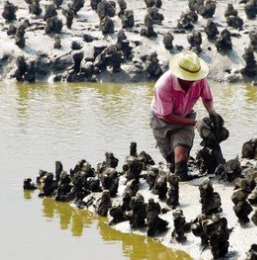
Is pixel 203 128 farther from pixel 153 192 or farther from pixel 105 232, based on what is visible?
pixel 105 232

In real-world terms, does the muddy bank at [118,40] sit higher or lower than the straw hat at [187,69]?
lower

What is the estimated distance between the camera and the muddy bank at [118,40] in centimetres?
2453

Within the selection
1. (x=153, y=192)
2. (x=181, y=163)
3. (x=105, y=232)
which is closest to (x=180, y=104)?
(x=181, y=163)

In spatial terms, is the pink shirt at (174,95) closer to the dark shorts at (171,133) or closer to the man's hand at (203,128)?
the dark shorts at (171,133)

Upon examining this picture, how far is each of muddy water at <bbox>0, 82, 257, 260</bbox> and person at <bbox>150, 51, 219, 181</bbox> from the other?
4.70 ft

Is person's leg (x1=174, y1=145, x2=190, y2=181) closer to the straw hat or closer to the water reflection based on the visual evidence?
the straw hat

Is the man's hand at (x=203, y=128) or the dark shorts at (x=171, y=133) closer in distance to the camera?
the man's hand at (x=203, y=128)

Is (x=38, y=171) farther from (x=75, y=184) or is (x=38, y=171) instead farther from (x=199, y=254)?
(x=199, y=254)

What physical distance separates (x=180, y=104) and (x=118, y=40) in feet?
41.6

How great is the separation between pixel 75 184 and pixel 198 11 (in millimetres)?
15322

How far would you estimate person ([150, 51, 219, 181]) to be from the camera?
12.1 metres

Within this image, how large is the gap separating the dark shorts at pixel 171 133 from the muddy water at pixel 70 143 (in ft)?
4.76

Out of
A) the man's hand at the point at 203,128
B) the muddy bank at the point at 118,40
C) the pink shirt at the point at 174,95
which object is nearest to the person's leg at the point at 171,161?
the pink shirt at the point at 174,95

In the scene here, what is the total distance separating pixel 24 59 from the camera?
2470 centimetres
